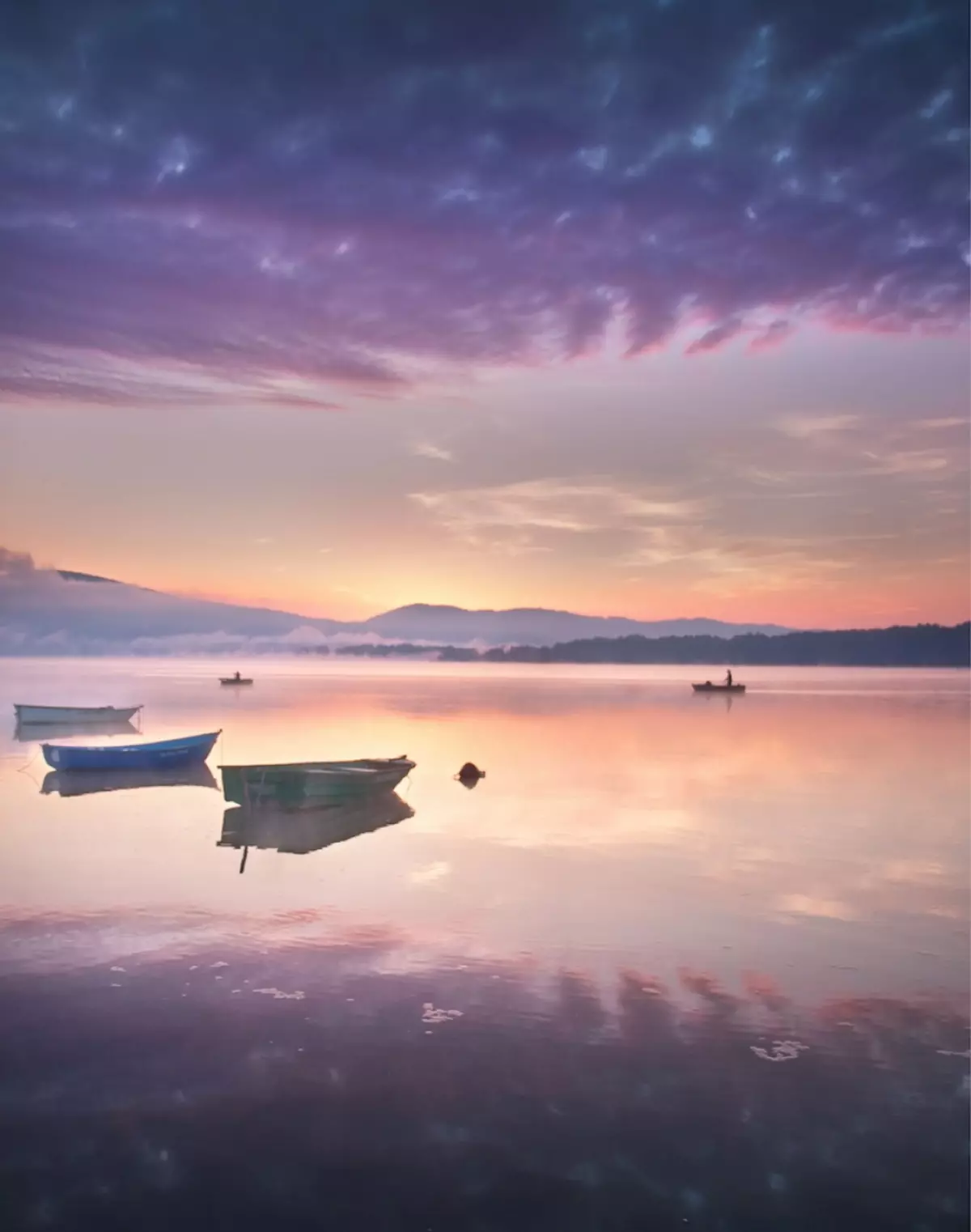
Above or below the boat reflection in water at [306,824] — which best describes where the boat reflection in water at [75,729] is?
below

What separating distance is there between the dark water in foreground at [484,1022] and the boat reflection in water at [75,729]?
119 ft

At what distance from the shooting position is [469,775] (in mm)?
38281

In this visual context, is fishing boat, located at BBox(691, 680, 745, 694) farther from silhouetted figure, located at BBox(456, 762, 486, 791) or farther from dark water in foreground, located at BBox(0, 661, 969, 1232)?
dark water in foreground, located at BBox(0, 661, 969, 1232)

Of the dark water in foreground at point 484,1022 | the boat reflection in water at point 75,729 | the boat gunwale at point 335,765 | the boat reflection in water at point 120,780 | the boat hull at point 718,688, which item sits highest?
the boat hull at point 718,688

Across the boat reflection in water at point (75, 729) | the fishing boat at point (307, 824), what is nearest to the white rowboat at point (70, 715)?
the boat reflection in water at point (75, 729)

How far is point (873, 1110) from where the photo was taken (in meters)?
10.5

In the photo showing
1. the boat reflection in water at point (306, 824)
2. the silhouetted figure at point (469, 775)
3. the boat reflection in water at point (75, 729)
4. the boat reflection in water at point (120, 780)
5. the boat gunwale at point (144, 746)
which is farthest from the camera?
the boat reflection in water at point (75, 729)

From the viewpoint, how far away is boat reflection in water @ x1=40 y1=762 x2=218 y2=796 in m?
35.9

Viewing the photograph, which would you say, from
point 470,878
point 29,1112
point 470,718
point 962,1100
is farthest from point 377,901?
point 470,718

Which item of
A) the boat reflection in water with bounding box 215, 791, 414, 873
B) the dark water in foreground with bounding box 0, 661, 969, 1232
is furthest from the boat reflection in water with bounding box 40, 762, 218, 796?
the boat reflection in water with bounding box 215, 791, 414, 873

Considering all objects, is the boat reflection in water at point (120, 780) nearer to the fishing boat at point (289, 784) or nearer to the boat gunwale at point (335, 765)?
the boat gunwale at point (335, 765)

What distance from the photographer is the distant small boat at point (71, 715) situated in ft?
219

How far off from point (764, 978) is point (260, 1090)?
25.1 feet

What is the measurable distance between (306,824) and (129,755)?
14393 millimetres
